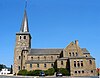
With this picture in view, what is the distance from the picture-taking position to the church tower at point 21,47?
70669 mm

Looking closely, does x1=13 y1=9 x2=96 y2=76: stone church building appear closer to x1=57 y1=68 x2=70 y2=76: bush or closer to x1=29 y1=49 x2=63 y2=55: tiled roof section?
x1=29 y1=49 x2=63 y2=55: tiled roof section

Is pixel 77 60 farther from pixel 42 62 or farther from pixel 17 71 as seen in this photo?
pixel 17 71

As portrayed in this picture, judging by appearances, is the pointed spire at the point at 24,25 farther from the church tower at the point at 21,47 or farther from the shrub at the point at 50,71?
the shrub at the point at 50,71

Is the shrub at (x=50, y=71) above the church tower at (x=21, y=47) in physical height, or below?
below

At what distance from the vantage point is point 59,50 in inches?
2963

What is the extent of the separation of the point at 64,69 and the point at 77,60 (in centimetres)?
524

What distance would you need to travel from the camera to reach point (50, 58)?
72625 mm

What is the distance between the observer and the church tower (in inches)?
2782

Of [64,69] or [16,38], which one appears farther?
[16,38]

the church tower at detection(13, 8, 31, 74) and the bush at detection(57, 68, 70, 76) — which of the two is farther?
the church tower at detection(13, 8, 31, 74)

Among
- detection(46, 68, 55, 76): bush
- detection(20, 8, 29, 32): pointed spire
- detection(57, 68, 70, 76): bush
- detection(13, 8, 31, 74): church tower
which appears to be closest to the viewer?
detection(57, 68, 70, 76): bush

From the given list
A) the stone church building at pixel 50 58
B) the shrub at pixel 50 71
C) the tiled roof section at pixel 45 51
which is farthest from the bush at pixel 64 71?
the tiled roof section at pixel 45 51

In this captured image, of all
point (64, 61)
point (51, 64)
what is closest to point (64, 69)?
point (64, 61)

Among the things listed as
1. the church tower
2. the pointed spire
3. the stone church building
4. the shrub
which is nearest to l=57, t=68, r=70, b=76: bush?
the stone church building
